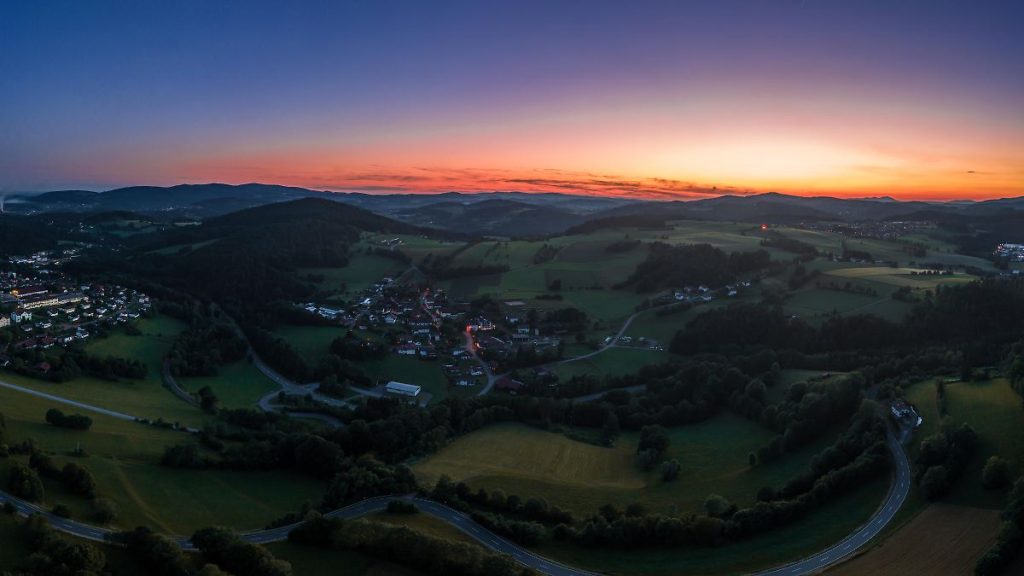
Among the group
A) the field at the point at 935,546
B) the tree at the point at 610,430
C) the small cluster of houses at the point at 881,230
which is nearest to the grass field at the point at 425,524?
the field at the point at 935,546

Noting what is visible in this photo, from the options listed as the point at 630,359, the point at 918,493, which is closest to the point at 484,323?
the point at 630,359

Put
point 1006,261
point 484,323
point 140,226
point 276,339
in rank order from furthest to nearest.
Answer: point 140,226 < point 1006,261 < point 484,323 < point 276,339

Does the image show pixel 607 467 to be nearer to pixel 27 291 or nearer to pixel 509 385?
pixel 509 385

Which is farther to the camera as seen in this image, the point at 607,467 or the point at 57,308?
the point at 57,308

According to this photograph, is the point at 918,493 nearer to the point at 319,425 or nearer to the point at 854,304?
the point at 319,425

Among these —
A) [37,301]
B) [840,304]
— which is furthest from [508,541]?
[37,301]

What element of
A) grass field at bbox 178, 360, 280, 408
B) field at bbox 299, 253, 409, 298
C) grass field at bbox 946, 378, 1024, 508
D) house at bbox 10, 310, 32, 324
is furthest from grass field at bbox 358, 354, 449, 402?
grass field at bbox 946, 378, 1024, 508
